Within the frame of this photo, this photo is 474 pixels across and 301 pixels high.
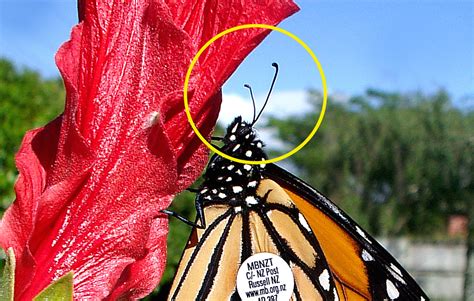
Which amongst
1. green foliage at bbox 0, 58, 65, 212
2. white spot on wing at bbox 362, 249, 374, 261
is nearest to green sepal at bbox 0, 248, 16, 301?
white spot on wing at bbox 362, 249, 374, 261

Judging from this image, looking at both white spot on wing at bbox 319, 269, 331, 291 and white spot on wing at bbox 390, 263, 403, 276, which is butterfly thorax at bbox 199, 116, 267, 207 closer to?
white spot on wing at bbox 319, 269, 331, 291

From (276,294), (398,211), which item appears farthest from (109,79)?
(398,211)

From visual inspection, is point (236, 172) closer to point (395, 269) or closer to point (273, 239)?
point (273, 239)

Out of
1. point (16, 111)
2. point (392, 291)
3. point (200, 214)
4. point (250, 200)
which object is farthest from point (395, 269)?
point (16, 111)

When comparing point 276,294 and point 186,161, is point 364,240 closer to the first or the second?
point 276,294

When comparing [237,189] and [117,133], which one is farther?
[237,189]

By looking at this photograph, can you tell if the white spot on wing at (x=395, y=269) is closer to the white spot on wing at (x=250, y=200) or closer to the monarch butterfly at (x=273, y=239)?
the monarch butterfly at (x=273, y=239)
